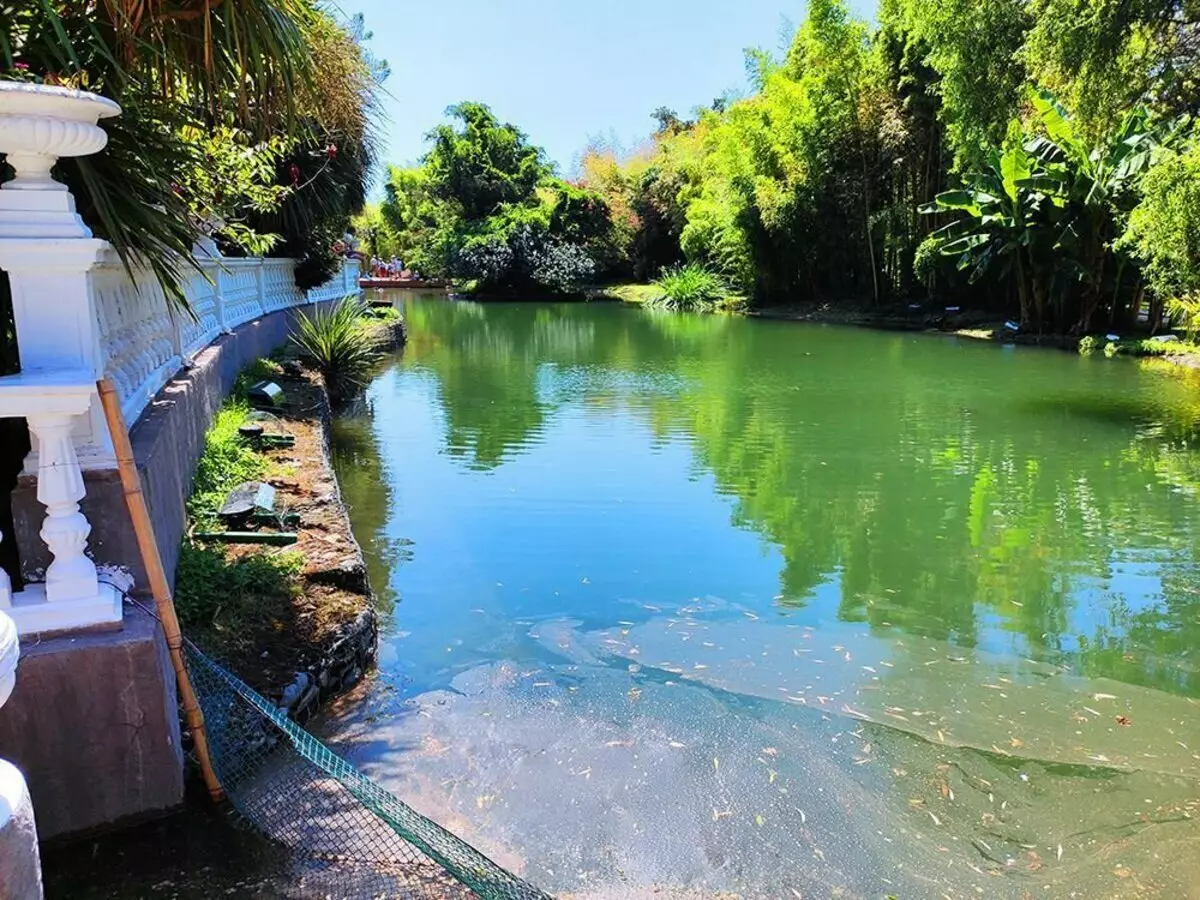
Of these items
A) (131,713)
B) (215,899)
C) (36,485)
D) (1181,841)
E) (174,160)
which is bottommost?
(1181,841)

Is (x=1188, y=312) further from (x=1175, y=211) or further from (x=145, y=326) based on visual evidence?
(x=145, y=326)

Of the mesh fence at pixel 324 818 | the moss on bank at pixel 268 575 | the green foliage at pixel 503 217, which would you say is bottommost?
the mesh fence at pixel 324 818

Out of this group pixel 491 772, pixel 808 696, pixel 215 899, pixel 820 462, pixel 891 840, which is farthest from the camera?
pixel 820 462

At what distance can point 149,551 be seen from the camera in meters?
2.45

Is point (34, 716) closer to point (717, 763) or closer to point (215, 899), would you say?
point (215, 899)

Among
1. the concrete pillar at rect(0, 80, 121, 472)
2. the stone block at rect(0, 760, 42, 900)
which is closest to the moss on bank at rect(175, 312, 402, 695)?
the concrete pillar at rect(0, 80, 121, 472)

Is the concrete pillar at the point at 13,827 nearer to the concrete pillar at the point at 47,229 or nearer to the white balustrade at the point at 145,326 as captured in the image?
the concrete pillar at the point at 47,229

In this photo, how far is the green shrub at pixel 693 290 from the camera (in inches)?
1239

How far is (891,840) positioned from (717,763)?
0.73 m

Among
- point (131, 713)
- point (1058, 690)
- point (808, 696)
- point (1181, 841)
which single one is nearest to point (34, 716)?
point (131, 713)

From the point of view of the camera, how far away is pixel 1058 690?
171 inches

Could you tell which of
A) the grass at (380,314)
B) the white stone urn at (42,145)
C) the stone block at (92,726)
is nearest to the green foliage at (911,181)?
the white stone urn at (42,145)

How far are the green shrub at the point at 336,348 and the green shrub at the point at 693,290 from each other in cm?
2095

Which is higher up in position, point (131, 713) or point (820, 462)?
point (131, 713)
